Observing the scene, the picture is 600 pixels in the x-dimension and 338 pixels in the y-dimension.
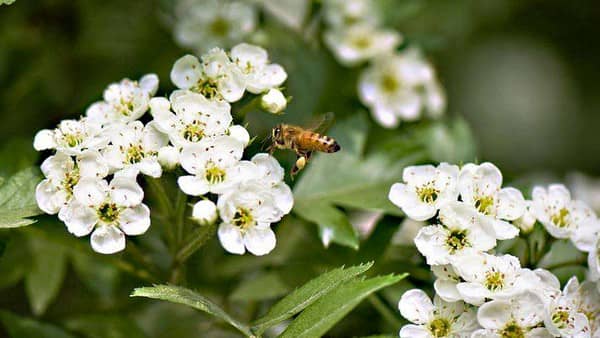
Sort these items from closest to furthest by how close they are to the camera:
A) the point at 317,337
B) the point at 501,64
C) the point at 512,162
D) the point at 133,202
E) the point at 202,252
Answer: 1. the point at 317,337
2. the point at 133,202
3. the point at 202,252
4. the point at 512,162
5. the point at 501,64

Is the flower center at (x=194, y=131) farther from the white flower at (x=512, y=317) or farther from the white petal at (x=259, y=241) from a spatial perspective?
the white flower at (x=512, y=317)

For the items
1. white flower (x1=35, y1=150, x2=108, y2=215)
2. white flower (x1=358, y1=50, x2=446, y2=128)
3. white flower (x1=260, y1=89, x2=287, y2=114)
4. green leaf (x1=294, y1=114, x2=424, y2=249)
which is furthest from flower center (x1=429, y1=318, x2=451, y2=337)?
white flower (x1=358, y1=50, x2=446, y2=128)

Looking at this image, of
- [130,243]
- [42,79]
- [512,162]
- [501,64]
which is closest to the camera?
[130,243]

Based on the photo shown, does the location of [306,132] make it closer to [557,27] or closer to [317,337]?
[317,337]

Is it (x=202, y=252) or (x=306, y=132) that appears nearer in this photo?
(x=306, y=132)

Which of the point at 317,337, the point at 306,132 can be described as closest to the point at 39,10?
the point at 306,132

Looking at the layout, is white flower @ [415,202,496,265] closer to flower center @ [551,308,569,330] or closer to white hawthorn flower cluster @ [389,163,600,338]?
white hawthorn flower cluster @ [389,163,600,338]

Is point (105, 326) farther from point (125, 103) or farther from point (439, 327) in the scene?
point (439, 327)
